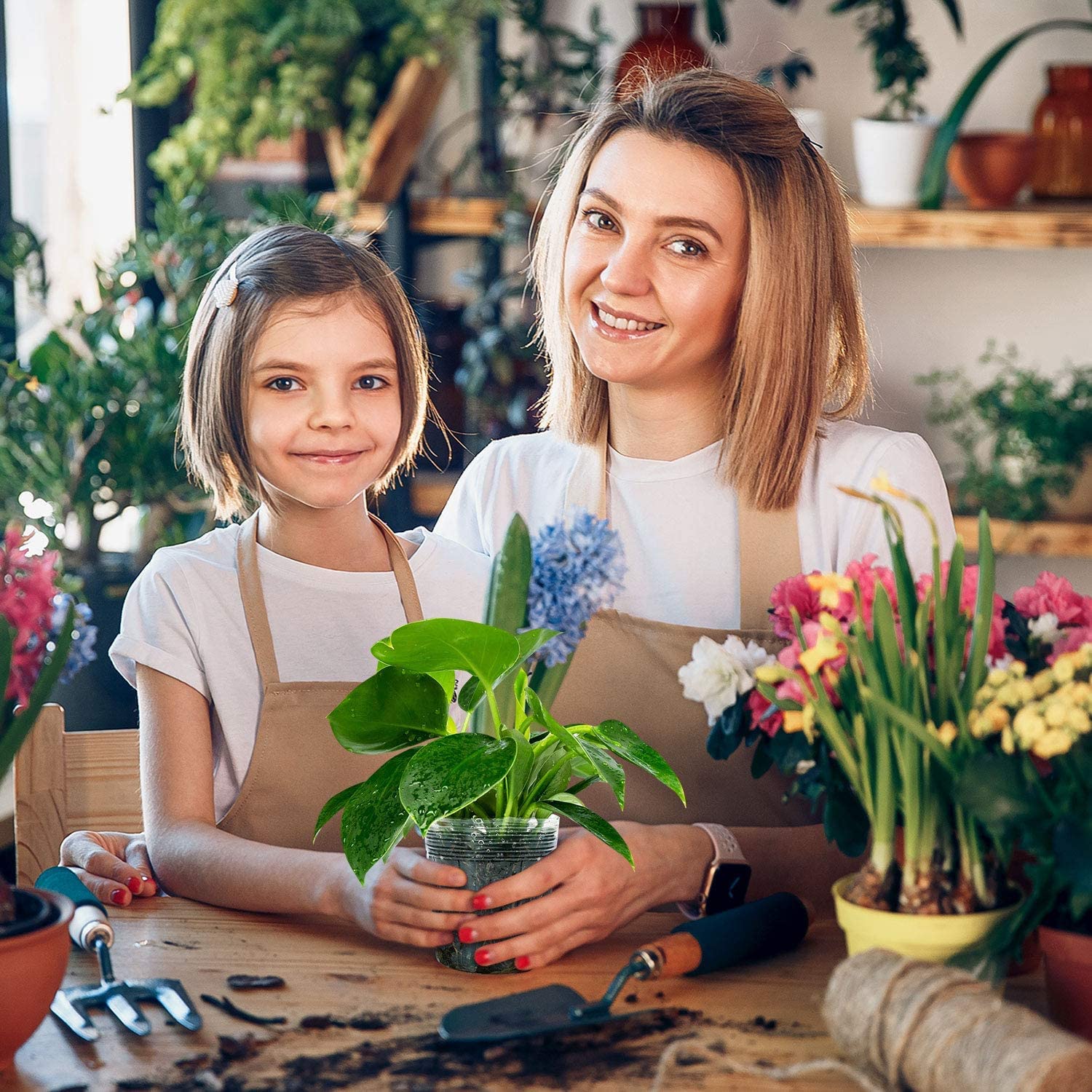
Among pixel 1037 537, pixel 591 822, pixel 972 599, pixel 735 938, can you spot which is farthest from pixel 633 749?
pixel 1037 537

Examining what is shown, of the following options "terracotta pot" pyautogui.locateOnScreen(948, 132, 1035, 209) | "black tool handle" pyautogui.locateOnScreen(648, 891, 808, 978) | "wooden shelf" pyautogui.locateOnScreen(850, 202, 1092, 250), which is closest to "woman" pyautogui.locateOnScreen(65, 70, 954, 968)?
"black tool handle" pyautogui.locateOnScreen(648, 891, 808, 978)

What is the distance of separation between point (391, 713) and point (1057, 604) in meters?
0.51

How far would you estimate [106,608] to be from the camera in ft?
8.62

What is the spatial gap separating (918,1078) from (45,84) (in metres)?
2.86

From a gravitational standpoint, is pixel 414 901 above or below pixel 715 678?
below

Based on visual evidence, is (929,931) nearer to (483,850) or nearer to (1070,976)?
(1070,976)

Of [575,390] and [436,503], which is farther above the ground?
[575,390]

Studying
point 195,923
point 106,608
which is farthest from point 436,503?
point 195,923

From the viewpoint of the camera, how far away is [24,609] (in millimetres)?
963

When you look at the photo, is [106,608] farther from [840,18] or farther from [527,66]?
[840,18]

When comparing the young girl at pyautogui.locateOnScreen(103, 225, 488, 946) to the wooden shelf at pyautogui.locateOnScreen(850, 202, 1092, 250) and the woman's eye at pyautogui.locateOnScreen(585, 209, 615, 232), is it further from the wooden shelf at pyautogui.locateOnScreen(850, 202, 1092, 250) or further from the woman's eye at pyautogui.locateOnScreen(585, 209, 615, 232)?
the wooden shelf at pyautogui.locateOnScreen(850, 202, 1092, 250)

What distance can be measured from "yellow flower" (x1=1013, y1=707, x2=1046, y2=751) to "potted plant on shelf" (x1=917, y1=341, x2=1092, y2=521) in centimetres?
194

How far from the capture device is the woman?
4.97ft

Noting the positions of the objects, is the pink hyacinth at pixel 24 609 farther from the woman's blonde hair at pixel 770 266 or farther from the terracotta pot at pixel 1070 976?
the woman's blonde hair at pixel 770 266
